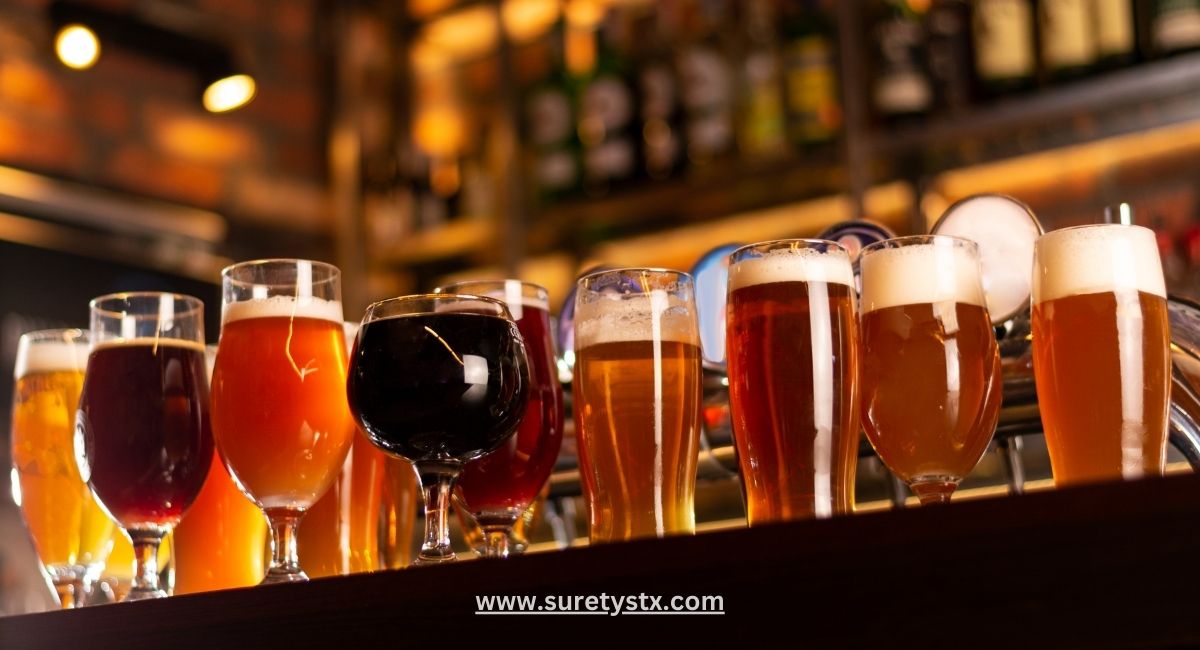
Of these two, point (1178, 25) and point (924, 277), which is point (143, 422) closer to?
point (924, 277)

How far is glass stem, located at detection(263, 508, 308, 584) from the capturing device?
0.93 metres

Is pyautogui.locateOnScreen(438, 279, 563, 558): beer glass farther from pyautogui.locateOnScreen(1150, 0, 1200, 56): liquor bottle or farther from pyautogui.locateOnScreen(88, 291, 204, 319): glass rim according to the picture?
pyautogui.locateOnScreen(1150, 0, 1200, 56): liquor bottle

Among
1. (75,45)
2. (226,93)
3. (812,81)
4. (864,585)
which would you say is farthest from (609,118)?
(864,585)

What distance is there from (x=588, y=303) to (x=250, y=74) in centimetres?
227

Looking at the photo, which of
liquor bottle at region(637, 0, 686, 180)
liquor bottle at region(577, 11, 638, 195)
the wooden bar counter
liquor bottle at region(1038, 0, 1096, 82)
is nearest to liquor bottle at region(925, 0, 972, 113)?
liquor bottle at region(1038, 0, 1096, 82)

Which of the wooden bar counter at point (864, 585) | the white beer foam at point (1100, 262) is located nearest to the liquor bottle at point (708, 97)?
the white beer foam at point (1100, 262)

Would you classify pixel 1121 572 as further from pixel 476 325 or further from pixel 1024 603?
pixel 476 325

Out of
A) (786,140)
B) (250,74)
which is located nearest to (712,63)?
(786,140)

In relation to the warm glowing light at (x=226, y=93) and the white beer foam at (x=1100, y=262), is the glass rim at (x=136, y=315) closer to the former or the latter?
the white beer foam at (x=1100, y=262)

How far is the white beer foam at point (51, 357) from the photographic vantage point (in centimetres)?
120

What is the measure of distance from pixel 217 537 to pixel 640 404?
1.54 feet

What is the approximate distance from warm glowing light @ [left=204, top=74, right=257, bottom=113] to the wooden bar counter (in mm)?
2454

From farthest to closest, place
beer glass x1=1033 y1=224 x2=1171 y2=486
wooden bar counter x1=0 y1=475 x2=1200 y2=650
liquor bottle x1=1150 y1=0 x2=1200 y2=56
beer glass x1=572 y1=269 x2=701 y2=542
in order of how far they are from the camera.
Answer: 1. liquor bottle x1=1150 y1=0 x2=1200 y2=56
2. beer glass x1=572 y1=269 x2=701 y2=542
3. beer glass x1=1033 y1=224 x2=1171 y2=486
4. wooden bar counter x1=0 y1=475 x2=1200 y2=650

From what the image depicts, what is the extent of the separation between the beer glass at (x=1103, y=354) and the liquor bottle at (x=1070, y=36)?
6.12 feet
